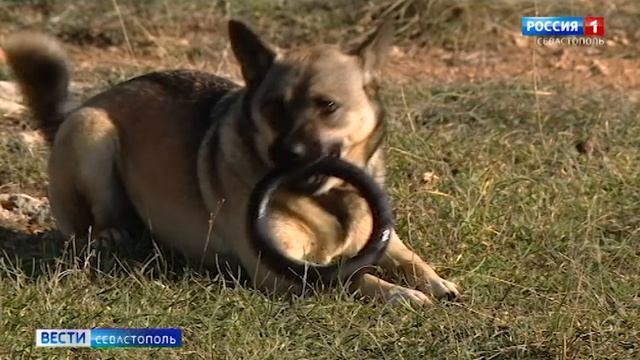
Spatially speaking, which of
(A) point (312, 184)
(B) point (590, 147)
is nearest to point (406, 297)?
(A) point (312, 184)

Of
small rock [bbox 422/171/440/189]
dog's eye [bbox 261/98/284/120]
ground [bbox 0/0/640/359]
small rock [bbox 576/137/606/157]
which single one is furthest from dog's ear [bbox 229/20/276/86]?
small rock [bbox 576/137/606/157]

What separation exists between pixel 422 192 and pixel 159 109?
132 cm

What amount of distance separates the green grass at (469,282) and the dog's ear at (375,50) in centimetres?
83

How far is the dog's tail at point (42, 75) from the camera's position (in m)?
6.29

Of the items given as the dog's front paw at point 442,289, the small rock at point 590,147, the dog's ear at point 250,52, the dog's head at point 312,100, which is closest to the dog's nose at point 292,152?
the dog's head at point 312,100

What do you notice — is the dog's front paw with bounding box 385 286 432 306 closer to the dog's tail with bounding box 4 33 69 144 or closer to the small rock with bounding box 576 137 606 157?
the dog's tail with bounding box 4 33 69 144

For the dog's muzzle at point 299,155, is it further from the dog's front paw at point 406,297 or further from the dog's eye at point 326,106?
the dog's front paw at point 406,297

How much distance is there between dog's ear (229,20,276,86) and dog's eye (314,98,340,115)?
1.06 ft

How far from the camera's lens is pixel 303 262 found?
523 cm

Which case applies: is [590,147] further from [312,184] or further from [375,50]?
[312,184]

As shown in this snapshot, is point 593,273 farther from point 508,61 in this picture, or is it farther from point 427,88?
point 508,61

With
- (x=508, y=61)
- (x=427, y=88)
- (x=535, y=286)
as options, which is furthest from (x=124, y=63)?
(x=535, y=286)

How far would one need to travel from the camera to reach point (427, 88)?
844 cm

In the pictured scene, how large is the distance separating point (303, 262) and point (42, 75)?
1870 millimetres
